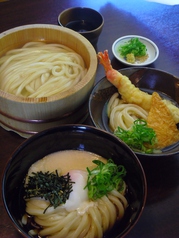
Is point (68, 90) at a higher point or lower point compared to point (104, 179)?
higher

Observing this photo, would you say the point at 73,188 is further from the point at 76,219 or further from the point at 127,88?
the point at 127,88

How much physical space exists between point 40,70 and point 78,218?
34.4 inches

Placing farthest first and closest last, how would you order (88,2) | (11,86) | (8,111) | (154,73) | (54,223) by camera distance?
(88,2)
(154,73)
(11,86)
(8,111)
(54,223)

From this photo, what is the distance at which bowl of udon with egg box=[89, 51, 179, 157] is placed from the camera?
143 cm

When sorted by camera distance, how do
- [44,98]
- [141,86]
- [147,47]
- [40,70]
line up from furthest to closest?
[147,47], [141,86], [40,70], [44,98]

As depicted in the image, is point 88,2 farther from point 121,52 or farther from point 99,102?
point 99,102

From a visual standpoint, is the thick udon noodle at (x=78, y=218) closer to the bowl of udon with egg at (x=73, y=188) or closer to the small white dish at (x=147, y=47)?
the bowl of udon with egg at (x=73, y=188)

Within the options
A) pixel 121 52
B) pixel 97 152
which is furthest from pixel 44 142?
pixel 121 52

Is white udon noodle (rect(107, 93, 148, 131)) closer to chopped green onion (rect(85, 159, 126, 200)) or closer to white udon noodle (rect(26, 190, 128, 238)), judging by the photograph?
chopped green onion (rect(85, 159, 126, 200))

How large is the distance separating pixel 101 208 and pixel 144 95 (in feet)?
2.48

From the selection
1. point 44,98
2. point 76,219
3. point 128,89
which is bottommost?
point 76,219

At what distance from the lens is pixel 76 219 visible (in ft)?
3.64

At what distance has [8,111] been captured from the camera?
1424mm

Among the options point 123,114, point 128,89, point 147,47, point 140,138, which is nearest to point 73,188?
point 140,138
